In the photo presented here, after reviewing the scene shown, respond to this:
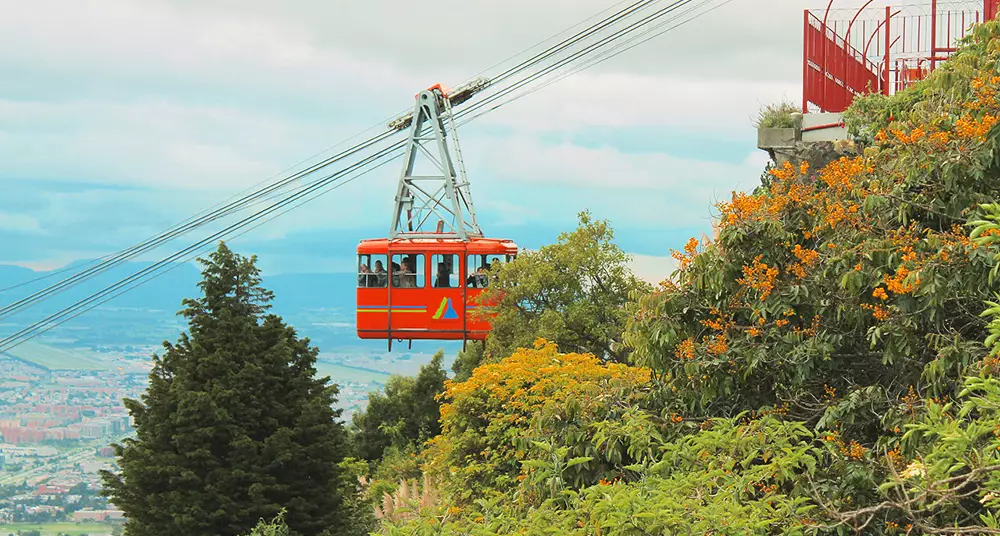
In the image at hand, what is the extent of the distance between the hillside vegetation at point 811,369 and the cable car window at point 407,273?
50.1 feet

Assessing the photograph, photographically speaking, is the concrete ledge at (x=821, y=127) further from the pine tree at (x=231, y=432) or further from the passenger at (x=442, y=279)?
the pine tree at (x=231, y=432)

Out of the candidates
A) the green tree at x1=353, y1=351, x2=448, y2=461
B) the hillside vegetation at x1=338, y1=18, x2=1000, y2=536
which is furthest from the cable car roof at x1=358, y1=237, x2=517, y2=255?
the green tree at x1=353, y1=351, x2=448, y2=461

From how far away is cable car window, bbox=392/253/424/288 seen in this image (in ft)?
96.0

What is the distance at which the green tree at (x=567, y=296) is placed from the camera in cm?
3209

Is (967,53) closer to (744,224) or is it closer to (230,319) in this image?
(744,224)

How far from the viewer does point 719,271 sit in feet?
40.5

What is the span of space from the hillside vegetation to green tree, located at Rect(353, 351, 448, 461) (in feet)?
117

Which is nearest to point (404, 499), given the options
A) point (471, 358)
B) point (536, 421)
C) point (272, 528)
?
point (272, 528)

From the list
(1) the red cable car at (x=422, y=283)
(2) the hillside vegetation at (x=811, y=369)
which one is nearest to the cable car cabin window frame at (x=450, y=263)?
(1) the red cable car at (x=422, y=283)

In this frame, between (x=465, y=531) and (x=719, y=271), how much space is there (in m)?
4.14

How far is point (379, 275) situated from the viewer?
29281 mm

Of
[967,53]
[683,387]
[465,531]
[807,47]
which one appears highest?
[807,47]

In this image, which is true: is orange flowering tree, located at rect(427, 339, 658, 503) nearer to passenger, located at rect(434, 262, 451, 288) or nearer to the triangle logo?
the triangle logo

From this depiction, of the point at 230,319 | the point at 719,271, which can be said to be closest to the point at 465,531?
the point at 719,271
